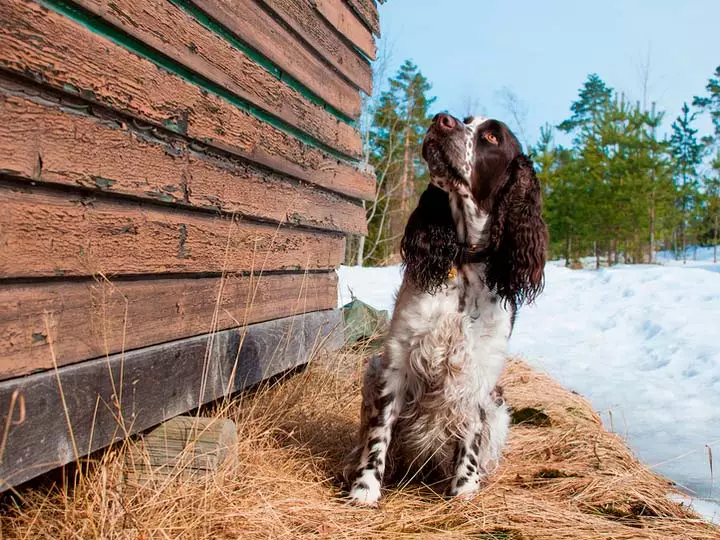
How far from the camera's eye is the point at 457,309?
2.52 meters

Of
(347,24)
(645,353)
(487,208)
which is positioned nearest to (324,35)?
(347,24)

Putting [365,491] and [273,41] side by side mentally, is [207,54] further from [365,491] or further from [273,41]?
[365,491]

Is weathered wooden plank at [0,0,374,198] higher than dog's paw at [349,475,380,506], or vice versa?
weathered wooden plank at [0,0,374,198]

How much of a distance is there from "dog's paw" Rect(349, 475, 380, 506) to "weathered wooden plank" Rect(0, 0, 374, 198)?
1.43 metres

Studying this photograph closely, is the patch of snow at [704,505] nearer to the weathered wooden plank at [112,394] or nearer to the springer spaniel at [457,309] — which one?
the springer spaniel at [457,309]

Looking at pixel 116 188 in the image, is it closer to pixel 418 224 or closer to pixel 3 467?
pixel 3 467

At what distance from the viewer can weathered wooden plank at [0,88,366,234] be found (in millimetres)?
1447

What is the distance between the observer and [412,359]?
8.32 feet

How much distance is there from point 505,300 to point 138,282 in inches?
58.0

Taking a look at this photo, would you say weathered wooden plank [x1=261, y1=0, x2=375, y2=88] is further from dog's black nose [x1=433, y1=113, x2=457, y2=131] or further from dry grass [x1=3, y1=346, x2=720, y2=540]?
dry grass [x1=3, y1=346, x2=720, y2=540]

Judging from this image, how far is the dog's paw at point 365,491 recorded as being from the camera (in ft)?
7.89

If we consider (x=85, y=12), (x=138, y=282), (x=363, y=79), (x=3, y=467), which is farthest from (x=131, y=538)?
(x=363, y=79)

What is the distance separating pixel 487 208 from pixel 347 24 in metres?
1.85

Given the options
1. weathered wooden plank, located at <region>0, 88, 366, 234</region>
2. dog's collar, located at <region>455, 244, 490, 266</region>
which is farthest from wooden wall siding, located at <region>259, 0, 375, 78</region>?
dog's collar, located at <region>455, 244, 490, 266</region>
